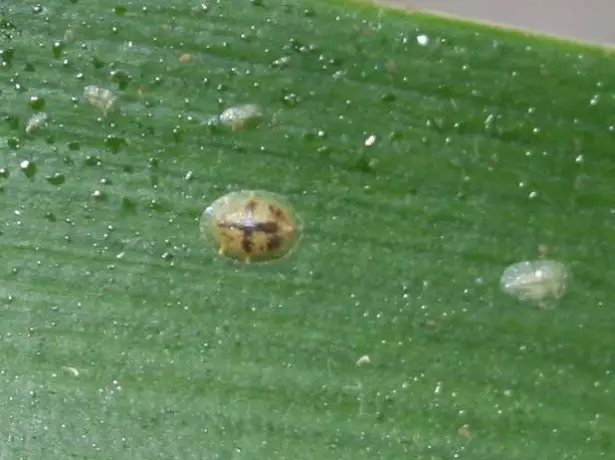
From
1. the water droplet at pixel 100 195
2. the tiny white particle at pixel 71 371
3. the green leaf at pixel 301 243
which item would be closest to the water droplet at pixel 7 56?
the green leaf at pixel 301 243

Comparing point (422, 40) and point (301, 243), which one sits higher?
point (422, 40)

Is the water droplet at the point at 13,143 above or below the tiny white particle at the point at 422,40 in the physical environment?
below

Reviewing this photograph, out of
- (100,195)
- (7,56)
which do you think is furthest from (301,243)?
(7,56)

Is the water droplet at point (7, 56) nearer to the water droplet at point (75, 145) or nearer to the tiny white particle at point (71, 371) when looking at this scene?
the water droplet at point (75, 145)

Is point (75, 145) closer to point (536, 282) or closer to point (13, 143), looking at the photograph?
point (13, 143)

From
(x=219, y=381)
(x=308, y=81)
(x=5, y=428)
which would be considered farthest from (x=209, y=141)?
(x=5, y=428)

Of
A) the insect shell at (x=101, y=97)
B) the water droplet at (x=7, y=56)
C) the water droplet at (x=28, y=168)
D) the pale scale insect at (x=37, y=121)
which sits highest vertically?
the water droplet at (x=7, y=56)
